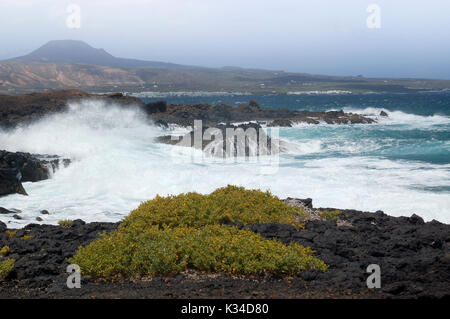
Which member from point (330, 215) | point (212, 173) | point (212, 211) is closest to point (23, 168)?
point (212, 173)

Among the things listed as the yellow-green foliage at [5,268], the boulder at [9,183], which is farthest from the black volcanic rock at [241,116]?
the yellow-green foliage at [5,268]

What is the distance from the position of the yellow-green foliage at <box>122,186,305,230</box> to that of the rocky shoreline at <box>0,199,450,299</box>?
561mm

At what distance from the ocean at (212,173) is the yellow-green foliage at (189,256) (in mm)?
5119

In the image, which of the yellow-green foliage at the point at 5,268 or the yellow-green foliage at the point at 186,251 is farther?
the yellow-green foliage at the point at 5,268

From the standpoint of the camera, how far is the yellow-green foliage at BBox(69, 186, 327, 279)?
646cm

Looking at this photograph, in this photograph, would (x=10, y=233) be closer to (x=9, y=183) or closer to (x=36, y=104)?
(x=9, y=183)

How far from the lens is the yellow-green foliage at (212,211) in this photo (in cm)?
854

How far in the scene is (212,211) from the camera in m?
8.77

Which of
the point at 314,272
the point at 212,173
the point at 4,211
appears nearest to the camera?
the point at 314,272

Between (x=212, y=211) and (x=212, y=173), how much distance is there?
379 inches

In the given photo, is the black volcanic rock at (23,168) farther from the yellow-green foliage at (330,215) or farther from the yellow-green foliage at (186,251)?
the yellow-green foliage at (330,215)

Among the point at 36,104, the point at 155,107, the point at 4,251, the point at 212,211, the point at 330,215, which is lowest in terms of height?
the point at 4,251

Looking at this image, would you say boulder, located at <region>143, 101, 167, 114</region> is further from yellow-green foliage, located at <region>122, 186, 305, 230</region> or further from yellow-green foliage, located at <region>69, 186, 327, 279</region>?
yellow-green foliage, located at <region>69, 186, 327, 279</region>

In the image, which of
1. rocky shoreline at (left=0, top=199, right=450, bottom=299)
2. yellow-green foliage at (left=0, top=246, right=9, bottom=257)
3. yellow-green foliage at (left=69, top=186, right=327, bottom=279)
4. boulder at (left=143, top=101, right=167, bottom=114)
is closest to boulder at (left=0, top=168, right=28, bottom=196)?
rocky shoreline at (left=0, top=199, right=450, bottom=299)
